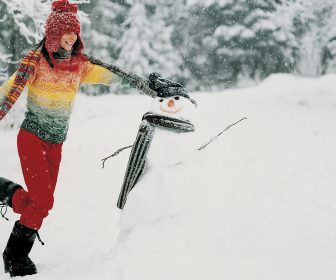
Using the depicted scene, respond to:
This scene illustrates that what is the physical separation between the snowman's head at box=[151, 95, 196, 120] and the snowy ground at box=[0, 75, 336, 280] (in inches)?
14.2

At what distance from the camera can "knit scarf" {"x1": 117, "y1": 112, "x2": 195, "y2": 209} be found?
310 cm

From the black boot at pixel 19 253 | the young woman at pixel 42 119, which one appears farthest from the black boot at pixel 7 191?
the black boot at pixel 19 253

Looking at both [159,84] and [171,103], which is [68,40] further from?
[171,103]

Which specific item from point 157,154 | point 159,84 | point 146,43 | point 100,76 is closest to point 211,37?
point 146,43

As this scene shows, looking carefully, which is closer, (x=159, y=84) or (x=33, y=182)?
(x=33, y=182)

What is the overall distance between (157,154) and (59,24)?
1.17m

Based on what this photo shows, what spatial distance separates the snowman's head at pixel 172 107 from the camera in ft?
10.3

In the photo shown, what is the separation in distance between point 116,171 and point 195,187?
3.60 m

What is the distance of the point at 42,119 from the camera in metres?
3.19

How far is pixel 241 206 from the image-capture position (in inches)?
183

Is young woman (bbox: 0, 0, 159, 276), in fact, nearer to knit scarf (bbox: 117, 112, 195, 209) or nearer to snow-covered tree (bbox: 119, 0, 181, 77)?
knit scarf (bbox: 117, 112, 195, 209)

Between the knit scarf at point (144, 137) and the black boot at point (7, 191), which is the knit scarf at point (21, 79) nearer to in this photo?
the black boot at point (7, 191)

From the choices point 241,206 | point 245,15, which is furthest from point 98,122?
point 245,15

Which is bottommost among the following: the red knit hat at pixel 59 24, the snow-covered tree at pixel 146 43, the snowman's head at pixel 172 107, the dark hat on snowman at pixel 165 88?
the snow-covered tree at pixel 146 43
